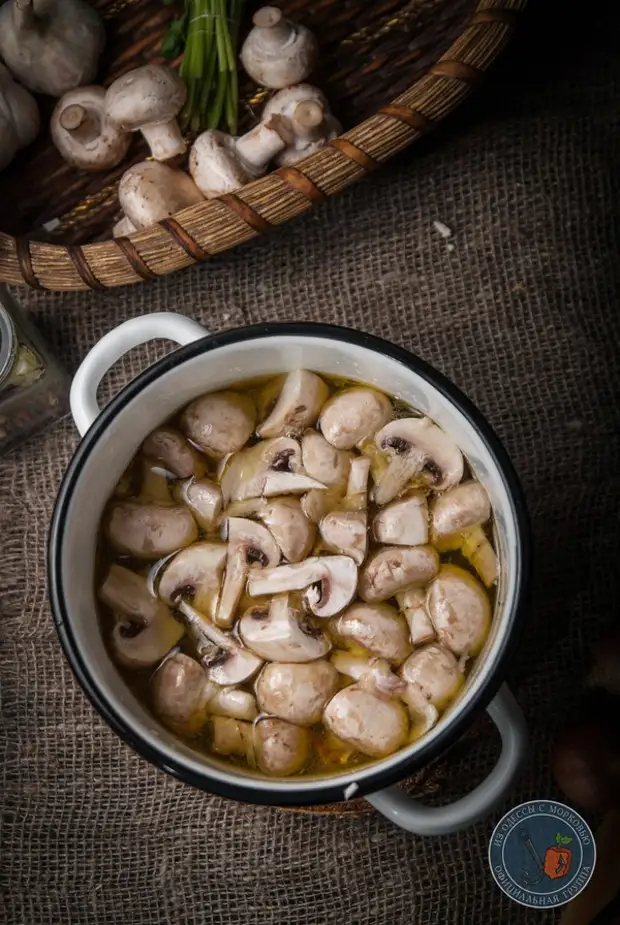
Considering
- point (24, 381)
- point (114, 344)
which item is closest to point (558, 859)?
point (114, 344)

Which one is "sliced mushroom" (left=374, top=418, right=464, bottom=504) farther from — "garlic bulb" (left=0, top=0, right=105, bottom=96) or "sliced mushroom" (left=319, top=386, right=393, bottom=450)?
"garlic bulb" (left=0, top=0, right=105, bottom=96)

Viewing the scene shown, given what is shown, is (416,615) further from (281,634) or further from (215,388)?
(215,388)

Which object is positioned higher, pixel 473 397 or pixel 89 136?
pixel 89 136

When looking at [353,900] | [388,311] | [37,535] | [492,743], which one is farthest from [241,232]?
[353,900]

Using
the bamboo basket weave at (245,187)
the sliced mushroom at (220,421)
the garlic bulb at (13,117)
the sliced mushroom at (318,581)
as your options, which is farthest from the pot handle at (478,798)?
the garlic bulb at (13,117)

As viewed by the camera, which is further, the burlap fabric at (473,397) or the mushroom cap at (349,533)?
the burlap fabric at (473,397)

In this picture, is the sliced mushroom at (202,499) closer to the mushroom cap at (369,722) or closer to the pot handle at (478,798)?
the mushroom cap at (369,722)

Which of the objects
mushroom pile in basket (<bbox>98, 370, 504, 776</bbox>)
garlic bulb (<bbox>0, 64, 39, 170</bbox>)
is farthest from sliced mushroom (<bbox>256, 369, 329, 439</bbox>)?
garlic bulb (<bbox>0, 64, 39, 170</bbox>)
